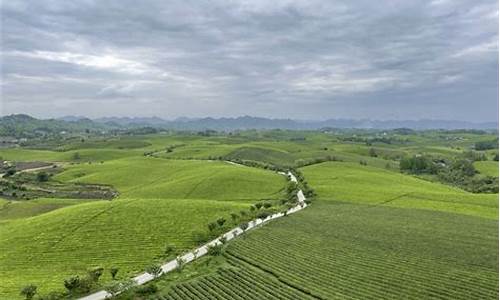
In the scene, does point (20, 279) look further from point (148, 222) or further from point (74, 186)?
point (74, 186)

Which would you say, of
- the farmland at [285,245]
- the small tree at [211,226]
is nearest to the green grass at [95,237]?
the farmland at [285,245]

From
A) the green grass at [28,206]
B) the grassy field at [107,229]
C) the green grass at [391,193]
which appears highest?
the green grass at [391,193]

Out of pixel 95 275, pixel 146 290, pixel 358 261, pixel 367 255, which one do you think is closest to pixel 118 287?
pixel 146 290

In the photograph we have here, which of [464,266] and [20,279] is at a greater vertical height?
[464,266]

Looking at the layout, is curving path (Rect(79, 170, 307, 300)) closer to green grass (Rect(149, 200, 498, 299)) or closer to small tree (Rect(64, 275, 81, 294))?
small tree (Rect(64, 275, 81, 294))

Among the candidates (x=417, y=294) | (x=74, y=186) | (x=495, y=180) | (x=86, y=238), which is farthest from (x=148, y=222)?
(x=495, y=180)

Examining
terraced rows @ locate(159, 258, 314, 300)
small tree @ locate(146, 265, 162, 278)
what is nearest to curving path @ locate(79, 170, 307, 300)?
small tree @ locate(146, 265, 162, 278)

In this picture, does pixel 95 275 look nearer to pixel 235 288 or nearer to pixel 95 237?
pixel 235 288

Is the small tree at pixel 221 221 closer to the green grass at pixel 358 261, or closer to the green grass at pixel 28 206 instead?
the green grass at pixel 358 261
